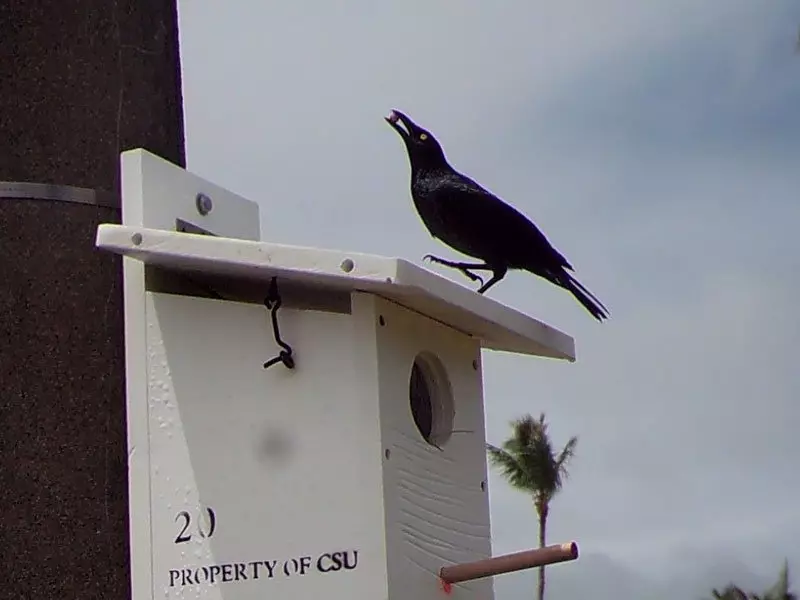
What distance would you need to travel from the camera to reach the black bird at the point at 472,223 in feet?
10.5

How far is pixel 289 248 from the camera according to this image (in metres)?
2.56

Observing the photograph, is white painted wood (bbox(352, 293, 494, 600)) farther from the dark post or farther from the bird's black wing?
the dark post

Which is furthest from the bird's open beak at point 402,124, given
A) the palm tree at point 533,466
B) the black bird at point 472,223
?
the palm tree at point 533,466

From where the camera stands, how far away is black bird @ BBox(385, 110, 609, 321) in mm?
3188

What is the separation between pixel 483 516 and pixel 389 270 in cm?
72

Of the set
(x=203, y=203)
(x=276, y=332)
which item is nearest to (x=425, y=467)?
(x=276, y=332)

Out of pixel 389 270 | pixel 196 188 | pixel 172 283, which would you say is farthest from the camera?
pixel 196 188

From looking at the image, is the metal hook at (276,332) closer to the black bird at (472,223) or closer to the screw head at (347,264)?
the screw head at (347,264)

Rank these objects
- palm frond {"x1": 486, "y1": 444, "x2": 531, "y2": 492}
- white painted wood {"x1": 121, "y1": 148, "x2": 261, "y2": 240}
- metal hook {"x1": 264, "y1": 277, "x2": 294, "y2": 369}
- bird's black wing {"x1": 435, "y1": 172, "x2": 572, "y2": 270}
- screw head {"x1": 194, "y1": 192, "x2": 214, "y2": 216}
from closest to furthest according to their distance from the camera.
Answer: metal hook {"x1": 264, "y1": 277, "x2": 294, "y2": 369}
white painted wood {"x1": 121, "y1": 148, "x2": 261, "y2": 240}
screw head {"x1": 194, "y1": 192, "x2": 214, "y2": 216}
bird's black wing {"x1": 435, "y1": 172, "x2": 572, "y2": 270}
palm frond {"x1": 486, "y1": 444, "x2": 531, "y2": 492}

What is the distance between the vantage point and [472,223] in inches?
126

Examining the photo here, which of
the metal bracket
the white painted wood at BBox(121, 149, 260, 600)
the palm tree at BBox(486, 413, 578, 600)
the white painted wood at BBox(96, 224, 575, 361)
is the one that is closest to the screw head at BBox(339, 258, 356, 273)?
the white painted wood at BBox(96, 224, 575, 361)

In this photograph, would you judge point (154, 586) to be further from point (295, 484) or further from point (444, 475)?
point (444, 475)

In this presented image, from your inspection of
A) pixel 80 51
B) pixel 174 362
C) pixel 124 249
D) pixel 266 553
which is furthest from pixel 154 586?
pixel 80 51

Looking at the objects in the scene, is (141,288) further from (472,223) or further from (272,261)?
(472,223)
